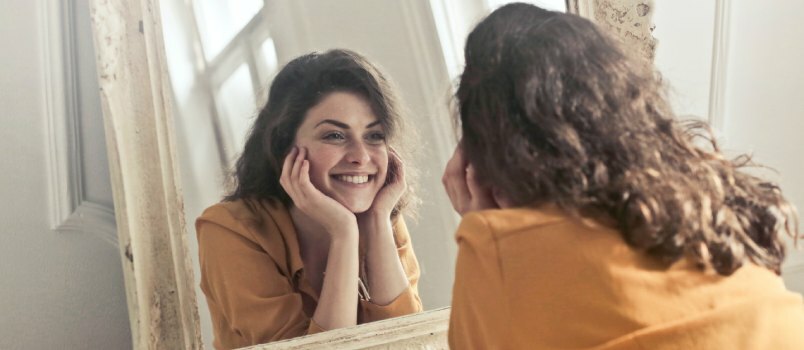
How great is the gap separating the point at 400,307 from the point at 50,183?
59 centimetres

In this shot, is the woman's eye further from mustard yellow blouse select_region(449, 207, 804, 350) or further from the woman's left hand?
mustard yellow blouse select_region(449, 207, 804, 350)

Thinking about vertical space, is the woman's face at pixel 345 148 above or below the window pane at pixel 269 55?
below

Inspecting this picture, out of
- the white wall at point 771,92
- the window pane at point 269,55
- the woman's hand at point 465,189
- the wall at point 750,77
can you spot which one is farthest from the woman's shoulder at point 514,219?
the white wall at point 771,92

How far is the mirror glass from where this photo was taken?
1301 mm

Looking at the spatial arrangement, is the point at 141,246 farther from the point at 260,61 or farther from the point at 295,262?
the point at 260,61

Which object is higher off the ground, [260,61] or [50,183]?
[260,61]

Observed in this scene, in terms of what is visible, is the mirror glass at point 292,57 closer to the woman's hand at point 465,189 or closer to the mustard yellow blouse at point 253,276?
the mustard yellow blouse at point 253,276

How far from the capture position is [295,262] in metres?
1.31

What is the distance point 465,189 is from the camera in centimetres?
117

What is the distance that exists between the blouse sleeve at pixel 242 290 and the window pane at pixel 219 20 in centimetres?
27

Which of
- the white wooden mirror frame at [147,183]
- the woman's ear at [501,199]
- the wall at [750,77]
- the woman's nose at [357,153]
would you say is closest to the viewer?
the woman's ear at [501,199]

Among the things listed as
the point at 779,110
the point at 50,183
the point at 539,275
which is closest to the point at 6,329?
the point at 50,183

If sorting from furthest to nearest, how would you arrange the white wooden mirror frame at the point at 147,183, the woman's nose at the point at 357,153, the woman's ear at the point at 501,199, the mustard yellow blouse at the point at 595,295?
1. the woman's nose at the point at 357,153
2. the white wooden mirror frame at the point at 147,183
3. the woman's ear at the point at 501,199
4. the mustard yellow blouse at the point at 595,295

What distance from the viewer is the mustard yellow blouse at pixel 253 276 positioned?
1275 millimetres
